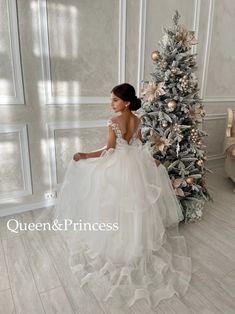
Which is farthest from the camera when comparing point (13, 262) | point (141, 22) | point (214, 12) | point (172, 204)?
point (214, 12)

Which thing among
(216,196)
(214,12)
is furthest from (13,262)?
(214,12)

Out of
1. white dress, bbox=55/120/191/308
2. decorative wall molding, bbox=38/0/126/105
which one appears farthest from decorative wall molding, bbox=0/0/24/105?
white dress, bbox=55/120/191/308

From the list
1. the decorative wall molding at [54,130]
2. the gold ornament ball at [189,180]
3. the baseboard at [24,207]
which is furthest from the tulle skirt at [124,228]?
the baseboard at [24,207]

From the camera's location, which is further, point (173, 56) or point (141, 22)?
point (141, 22)

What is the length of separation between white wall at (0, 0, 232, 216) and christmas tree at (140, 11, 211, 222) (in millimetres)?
641

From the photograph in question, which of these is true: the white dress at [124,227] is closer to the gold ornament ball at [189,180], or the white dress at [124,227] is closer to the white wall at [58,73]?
the gold ornament ball at [189,180]

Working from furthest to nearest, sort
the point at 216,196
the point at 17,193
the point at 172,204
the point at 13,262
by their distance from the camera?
the point at 216,196, the point at 17,193, the point at 172,204, the point at 13,262

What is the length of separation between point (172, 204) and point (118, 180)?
0.63 meters

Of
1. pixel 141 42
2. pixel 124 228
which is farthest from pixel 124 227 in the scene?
pixel 141 42

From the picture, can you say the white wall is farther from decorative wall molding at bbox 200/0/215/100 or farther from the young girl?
the young girl

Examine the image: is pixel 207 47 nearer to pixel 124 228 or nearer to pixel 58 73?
pixel 58 73

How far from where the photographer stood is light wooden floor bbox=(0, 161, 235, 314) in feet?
4.92

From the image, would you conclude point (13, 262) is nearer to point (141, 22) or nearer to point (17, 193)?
point (17, 193)

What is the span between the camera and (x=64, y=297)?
157 centimetres
